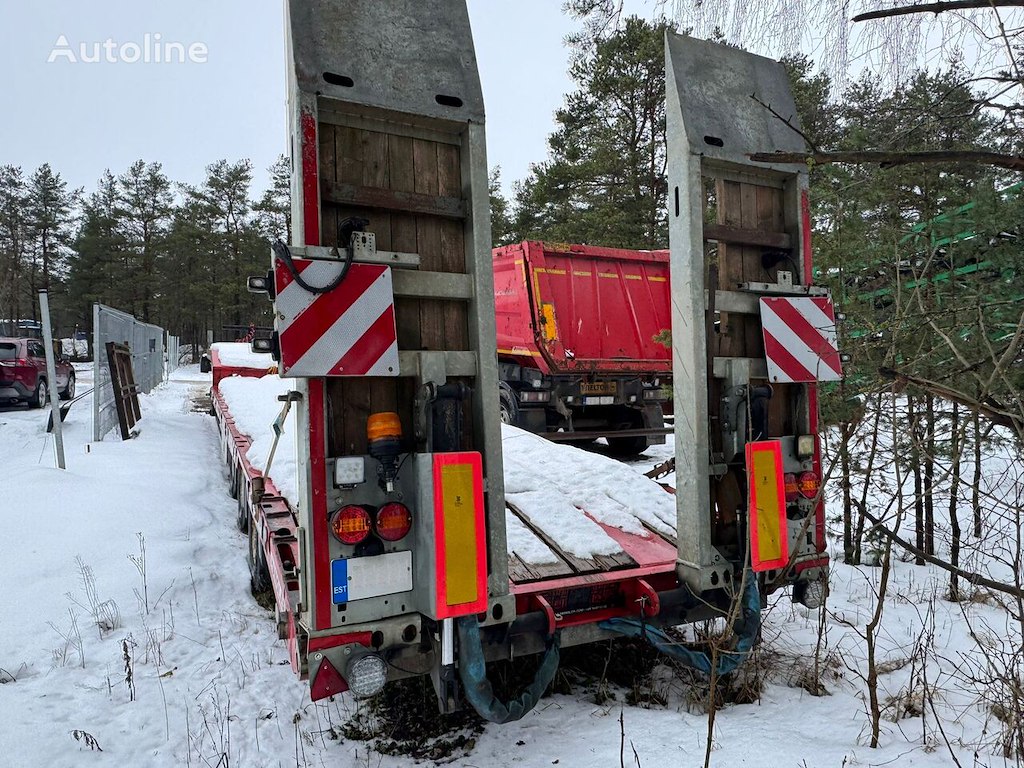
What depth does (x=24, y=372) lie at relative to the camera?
13352mm

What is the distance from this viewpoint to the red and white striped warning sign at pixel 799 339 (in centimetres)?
338

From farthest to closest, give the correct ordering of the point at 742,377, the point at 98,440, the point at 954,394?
1. the point at 98,440
2. the point at 742,377
3. the point at 954,394

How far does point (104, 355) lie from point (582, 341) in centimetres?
681

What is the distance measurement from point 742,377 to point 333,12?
2.48 meters

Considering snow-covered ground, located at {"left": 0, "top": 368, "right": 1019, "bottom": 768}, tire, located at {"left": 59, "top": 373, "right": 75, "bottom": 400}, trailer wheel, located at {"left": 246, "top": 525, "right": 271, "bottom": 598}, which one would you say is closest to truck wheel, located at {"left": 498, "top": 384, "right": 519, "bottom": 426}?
snow-covered ground, located at {"left": 0, "top": 368, "right": 1019, "bottom": 768}

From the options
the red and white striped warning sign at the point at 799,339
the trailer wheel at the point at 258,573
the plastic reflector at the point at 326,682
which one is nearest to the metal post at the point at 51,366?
the trailer wheel at the point at 258,573

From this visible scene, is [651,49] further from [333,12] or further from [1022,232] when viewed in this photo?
[333,12]

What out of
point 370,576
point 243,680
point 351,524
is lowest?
point 243,680

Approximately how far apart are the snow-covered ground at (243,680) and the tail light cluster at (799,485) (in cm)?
61

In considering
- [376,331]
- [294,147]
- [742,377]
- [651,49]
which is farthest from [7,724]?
[651,49]

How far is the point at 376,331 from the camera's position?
2502mm

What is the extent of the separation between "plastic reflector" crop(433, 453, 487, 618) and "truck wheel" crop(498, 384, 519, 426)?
22.3 ft

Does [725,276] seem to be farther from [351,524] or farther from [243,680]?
[243,680]

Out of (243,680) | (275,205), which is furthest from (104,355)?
(275,205)
